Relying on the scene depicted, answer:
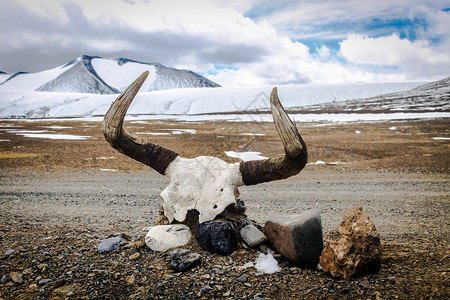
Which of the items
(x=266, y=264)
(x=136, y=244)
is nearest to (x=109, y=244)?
(x=136, y=244)

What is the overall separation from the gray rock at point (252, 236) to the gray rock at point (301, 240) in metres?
0.27

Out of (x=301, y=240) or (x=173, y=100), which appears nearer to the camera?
(x=301, y=240)

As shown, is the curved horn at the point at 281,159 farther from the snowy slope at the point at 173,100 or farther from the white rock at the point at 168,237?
the snowy slope at the point at 173,100

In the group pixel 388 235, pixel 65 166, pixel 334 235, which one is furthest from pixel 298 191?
pixel 65 166

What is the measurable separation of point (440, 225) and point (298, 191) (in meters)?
5.96

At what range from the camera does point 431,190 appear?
13008 millimetres

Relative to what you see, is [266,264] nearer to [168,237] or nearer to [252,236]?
[252,236]

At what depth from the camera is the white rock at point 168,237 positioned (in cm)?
→ 430

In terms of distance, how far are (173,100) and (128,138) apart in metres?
135

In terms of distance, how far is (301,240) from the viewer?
3.92 metres

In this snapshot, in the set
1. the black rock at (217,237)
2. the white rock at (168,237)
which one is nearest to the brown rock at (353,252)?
the black rock at (217,237)

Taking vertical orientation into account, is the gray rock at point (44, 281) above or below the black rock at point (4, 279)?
below

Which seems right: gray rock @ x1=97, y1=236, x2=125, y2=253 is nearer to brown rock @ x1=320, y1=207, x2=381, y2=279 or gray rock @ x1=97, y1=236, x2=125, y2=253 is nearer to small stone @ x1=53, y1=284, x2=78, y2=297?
small stone @ x1=53, y1=284, x2=78, y2=297

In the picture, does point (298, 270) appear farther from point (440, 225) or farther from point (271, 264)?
point (440, 225)
